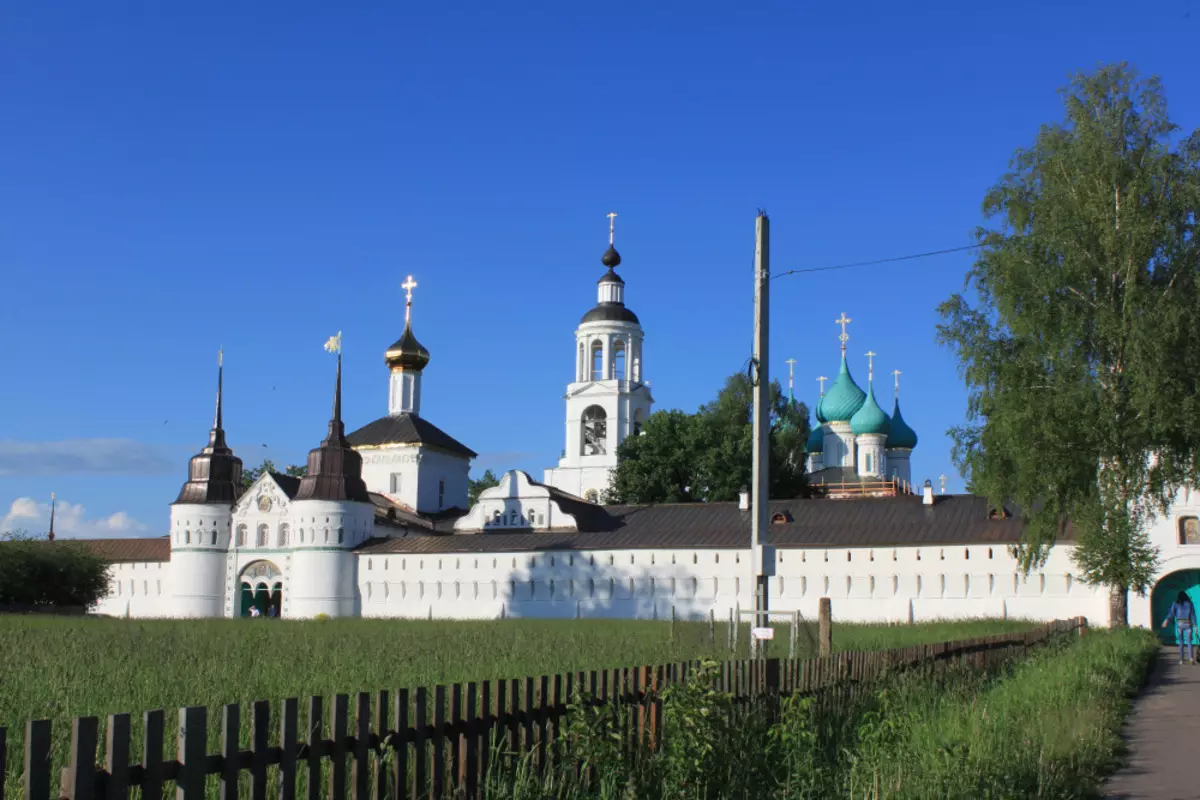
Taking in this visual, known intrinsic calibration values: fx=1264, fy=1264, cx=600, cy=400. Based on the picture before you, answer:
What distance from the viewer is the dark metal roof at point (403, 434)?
5900 cm

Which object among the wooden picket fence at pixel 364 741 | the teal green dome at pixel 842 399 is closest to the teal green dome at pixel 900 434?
the teal green dome at pixel 842 399

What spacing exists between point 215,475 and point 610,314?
19.9 metres

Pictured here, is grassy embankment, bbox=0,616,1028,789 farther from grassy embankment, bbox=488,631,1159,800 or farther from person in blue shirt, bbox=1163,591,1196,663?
person in blue shirt, bbox=1163,591,1196,663

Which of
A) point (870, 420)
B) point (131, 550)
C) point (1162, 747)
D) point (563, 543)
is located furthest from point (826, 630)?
point (870, 420)

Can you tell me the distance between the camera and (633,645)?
1866 centimetres

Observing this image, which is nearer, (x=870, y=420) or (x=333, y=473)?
(x=333, y=473)

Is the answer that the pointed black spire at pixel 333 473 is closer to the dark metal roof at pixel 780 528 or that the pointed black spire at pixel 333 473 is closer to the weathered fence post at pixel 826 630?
the dark metal roof at pixel 780 528

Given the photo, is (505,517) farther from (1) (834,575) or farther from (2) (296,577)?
(1) (834,575)

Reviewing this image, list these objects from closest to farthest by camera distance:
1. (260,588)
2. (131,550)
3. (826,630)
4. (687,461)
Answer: (826,630) < (260,588) < (131,550) < (687,461)

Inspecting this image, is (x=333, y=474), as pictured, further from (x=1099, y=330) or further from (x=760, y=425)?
(x=760, y=425)

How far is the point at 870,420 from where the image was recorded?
2702 inches

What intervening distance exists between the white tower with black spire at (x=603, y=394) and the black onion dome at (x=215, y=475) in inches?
658

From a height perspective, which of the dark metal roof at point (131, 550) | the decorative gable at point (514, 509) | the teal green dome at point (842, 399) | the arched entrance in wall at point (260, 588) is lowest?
the arched entrance in wall at point (260, 588)

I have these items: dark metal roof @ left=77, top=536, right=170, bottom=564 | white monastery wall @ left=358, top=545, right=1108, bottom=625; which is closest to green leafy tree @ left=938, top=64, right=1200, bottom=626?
white monastery wall @ left=358, top=545, right=1108, bottom=625
